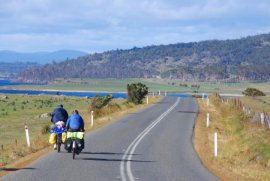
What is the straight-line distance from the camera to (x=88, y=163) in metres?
18.5

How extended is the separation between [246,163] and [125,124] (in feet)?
57.3

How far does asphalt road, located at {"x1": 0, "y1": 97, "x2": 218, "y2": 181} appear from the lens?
15.7 m

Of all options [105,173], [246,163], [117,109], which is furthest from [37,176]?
[117,109]

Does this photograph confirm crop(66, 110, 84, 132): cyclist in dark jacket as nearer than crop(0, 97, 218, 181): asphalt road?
No

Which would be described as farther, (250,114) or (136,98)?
(136,98)

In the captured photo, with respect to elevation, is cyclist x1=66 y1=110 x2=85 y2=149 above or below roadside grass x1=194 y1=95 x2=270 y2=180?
above

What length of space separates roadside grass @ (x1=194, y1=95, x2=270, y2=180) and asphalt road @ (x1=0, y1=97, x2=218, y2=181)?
639 millimetres

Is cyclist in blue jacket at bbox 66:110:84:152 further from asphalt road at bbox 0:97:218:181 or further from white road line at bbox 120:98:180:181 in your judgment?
white road line at bbox 120:98:180:181

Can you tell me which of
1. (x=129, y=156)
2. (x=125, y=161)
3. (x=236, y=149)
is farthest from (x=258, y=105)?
(x=125, y=161)

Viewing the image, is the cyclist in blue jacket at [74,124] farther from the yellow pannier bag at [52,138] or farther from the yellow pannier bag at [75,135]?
the yellow pannier bag at [52,138]

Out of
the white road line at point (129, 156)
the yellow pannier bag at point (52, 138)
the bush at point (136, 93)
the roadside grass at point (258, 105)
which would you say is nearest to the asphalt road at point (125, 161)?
the white road line at point (129, 156)

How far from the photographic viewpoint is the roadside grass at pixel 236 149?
18.5 metres

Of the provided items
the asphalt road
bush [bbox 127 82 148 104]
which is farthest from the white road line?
bush [bbox 127 82 148 104]

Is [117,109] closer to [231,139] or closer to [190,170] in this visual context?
[231,139]
